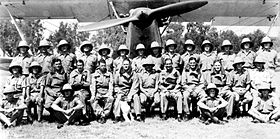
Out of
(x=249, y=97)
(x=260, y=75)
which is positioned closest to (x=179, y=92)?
(x=249, y=97)

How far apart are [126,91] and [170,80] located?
991 millimetres

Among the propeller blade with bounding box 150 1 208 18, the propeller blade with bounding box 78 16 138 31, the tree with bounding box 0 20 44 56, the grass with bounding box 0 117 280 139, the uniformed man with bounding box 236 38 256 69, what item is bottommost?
the grass with bounding box 0 117 280 139

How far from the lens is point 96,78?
21.3 feet

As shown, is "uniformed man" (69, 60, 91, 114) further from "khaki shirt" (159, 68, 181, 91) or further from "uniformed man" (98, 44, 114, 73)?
"khaki shirt" (159, 68, 181, 91)

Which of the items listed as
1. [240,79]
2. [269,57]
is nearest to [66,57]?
[240,79]

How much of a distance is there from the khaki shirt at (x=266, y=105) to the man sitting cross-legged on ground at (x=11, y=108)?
4612 mm

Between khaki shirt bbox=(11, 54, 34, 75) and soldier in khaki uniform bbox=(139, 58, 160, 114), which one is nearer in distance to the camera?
soldier in khaki uniform bbox=(139, 58, 160, 114)

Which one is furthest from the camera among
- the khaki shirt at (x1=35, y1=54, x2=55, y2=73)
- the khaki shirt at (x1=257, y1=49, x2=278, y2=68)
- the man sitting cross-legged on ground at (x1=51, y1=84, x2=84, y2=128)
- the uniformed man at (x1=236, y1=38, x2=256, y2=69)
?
the uniformed man at (x1=236, y1=38, x2=256, y2=69)

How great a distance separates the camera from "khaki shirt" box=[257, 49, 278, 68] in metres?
7.60

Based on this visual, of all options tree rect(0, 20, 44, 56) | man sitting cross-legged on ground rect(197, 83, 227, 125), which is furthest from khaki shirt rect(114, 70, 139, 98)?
tree rect(0, 20, 44, 56)

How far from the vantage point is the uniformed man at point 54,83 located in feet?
20.4

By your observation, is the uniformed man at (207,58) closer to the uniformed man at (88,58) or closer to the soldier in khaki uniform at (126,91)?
the soldier in khaki uniform at (126,91)

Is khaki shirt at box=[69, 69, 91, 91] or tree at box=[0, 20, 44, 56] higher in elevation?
tree at box=[0, 20, 44, 56]

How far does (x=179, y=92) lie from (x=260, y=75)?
1.91 metres
